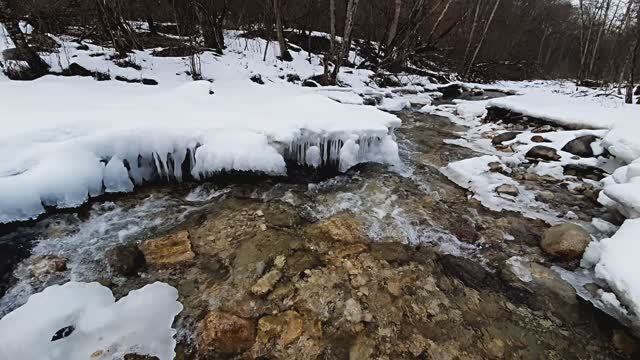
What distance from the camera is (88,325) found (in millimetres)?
2076

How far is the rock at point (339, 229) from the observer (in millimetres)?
3141

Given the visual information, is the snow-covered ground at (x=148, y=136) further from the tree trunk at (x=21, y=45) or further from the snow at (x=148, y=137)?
A: the tree trunk at (x=21, y=45)

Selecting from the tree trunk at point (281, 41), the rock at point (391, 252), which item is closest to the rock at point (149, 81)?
the tree trunk at point (281, 41)

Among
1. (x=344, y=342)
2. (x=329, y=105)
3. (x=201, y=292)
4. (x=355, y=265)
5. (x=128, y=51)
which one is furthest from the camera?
(x=128, y=51)

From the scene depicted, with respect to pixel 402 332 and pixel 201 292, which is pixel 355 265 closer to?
pixel 402 332

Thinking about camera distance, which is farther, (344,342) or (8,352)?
(344,342)

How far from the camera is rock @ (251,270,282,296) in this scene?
98.2 inches

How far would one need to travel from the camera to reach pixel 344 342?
2.17 metres

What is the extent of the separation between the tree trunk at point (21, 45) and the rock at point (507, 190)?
7512mm

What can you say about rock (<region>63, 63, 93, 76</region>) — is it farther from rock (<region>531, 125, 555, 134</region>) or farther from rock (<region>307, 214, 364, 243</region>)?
rock (<region>531, 125, 555, 134</region>)

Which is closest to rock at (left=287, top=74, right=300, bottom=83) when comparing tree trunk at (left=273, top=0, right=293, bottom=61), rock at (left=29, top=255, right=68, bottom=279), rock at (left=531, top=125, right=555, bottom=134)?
tree trunk at (left=273, top=0, right=293, bottom=61)

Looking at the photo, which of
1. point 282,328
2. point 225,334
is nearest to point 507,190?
point 282,328

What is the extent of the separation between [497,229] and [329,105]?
2.83 metres

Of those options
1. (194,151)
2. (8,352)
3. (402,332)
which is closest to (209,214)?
(194,151)
